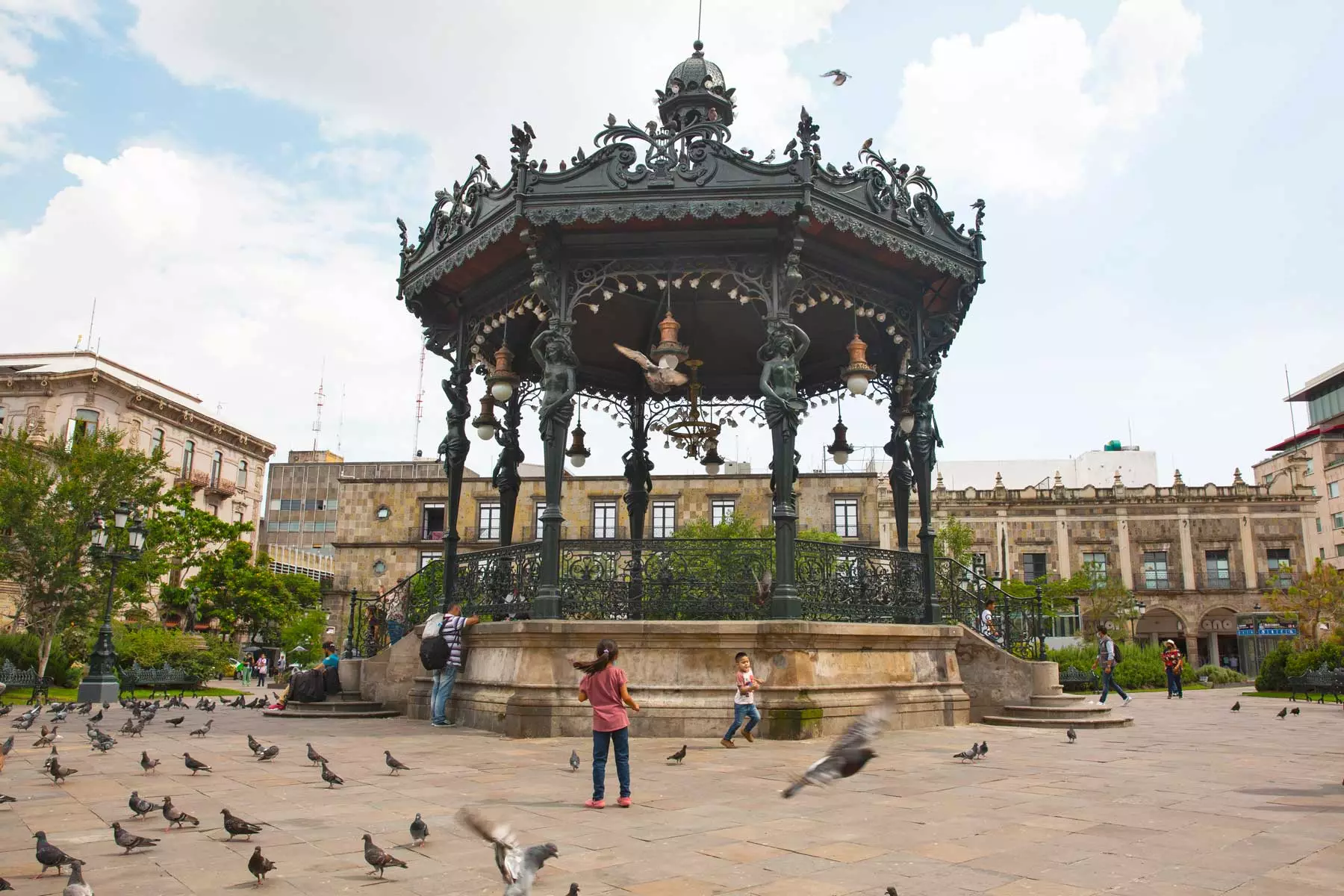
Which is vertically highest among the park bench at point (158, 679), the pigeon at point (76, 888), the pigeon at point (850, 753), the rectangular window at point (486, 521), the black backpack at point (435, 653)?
the rectangular window at point (486, 521)

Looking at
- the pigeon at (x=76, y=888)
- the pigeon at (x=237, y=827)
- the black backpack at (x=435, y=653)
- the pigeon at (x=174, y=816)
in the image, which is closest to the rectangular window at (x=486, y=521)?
the black backpack at (x=435, y=653)

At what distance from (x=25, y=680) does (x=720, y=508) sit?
31216mm

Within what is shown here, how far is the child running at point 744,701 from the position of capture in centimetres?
962

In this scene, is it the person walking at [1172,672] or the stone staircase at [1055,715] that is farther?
the person walking at [1172,672]

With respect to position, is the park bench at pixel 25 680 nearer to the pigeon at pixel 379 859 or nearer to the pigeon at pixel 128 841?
the pigeon at pixel 128 841

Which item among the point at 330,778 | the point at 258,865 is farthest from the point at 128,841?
the point at 330,778

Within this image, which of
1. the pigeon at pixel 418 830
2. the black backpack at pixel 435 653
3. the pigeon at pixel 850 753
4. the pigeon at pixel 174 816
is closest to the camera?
the pigeon at pixel 418 830

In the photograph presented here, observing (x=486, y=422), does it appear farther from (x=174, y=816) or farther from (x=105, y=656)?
(x=105, y=656)

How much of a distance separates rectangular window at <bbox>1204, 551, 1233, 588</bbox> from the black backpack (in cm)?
5370

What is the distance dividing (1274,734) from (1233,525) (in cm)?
4806

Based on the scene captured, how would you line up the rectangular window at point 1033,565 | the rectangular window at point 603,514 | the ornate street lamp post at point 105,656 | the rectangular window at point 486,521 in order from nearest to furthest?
the ornate street lamp post at point 105,656, the rectangular window at point 603,514, the rectangular window at point 486,521, the rectangular window at point 1033,565

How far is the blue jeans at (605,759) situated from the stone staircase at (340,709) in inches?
310

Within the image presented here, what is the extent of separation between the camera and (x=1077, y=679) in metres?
25.8

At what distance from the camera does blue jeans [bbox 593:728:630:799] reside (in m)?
6.40
